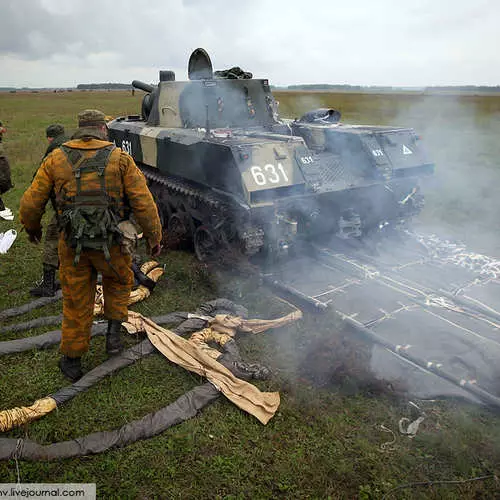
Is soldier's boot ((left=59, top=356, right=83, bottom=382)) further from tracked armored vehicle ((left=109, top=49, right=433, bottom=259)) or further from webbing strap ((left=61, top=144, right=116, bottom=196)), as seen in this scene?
tracked armored vehicle ((left=109, top=49, right=433, bottom=259))

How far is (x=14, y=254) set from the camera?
24.4ft

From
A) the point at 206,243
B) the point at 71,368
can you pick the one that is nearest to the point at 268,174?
the point at 206,243

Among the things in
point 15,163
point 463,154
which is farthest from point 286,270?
point 463,154

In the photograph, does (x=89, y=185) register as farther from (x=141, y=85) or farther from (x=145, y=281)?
(x=141, y=85)

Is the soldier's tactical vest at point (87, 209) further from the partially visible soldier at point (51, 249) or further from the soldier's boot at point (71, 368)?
the partially visible soldier at point (51, 249)

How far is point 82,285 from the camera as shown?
4129 mm

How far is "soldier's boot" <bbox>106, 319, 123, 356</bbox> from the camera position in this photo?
4.64 metres

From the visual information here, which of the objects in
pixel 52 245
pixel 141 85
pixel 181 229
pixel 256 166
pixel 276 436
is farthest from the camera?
pixel 141 85

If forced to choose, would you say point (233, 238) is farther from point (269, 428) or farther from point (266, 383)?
point (269, 428)

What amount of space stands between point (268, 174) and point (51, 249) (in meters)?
2.80

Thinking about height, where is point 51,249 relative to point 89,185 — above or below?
below

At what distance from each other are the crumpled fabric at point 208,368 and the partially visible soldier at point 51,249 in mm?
1373

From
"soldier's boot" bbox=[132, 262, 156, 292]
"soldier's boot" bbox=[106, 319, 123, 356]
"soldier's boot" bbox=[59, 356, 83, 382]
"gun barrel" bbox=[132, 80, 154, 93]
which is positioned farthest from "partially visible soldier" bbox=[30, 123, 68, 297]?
"gun barrel" bbox=[132, 80, 154, 93]

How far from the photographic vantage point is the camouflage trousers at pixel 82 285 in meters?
4.09
